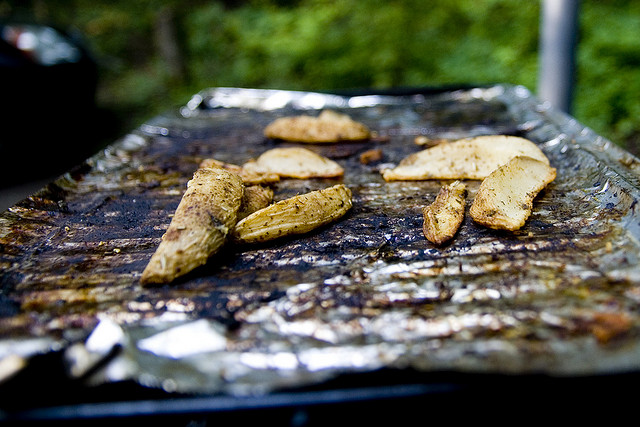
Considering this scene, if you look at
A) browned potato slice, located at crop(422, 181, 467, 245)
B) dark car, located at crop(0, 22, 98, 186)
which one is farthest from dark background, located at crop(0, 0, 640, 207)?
browned potato slice, located at crop(422, 181, 467, 245)

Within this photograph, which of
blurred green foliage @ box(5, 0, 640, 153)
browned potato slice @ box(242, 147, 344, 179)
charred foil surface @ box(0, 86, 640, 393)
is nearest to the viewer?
charred foil surface @ box(0, 86, 640, 393)

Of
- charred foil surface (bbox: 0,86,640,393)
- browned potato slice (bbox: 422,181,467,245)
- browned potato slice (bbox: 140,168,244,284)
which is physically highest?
browned potato slice (bbox: 140,168,244,284)

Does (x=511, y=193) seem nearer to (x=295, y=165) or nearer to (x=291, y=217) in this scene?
(x=291, y=217)

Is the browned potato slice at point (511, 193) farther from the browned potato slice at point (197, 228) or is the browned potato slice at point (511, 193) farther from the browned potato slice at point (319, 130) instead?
the browned potato slice at point (319, 130)

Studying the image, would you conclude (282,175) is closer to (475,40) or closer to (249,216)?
(249,216)

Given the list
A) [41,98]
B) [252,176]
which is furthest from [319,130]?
[41,98]

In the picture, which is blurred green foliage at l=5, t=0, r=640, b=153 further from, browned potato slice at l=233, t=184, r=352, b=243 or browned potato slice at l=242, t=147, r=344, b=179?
browned potato slice at l=233, t=184, r=352, b=243
